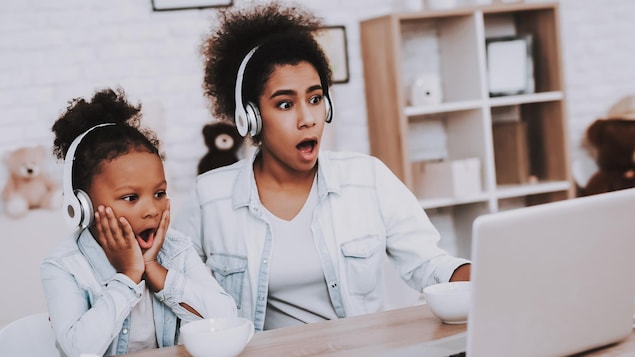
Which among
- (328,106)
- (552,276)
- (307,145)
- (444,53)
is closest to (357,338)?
(552,276)

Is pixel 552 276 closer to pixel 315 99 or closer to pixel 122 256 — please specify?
pixel 122 256

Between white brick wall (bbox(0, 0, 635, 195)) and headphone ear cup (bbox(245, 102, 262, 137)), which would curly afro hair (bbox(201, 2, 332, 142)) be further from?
white brick wall (bbox(0, 0, 635, 195))

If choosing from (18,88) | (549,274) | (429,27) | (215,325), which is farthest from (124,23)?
(549,274)

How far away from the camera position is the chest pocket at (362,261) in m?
2.01

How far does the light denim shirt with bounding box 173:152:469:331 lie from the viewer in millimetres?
1985

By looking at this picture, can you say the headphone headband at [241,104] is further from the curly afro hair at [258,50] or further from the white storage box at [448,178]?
the white storage box at [448,178]

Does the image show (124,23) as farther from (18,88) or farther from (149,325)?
(149,325)

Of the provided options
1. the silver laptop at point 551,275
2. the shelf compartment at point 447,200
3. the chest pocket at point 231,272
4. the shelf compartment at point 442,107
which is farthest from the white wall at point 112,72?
the silver laptop at point 551,275

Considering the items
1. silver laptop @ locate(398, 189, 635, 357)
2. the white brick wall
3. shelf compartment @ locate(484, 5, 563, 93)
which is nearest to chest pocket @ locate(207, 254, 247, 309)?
silver laptop @ locate(398, 189, 635, 357)

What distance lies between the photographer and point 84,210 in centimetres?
162

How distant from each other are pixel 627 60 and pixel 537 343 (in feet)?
11.0

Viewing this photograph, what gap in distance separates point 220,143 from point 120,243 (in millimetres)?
1803

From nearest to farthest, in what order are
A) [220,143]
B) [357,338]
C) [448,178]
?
[357,338], [220,143], [448,178]

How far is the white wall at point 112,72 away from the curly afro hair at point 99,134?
4.58ft
